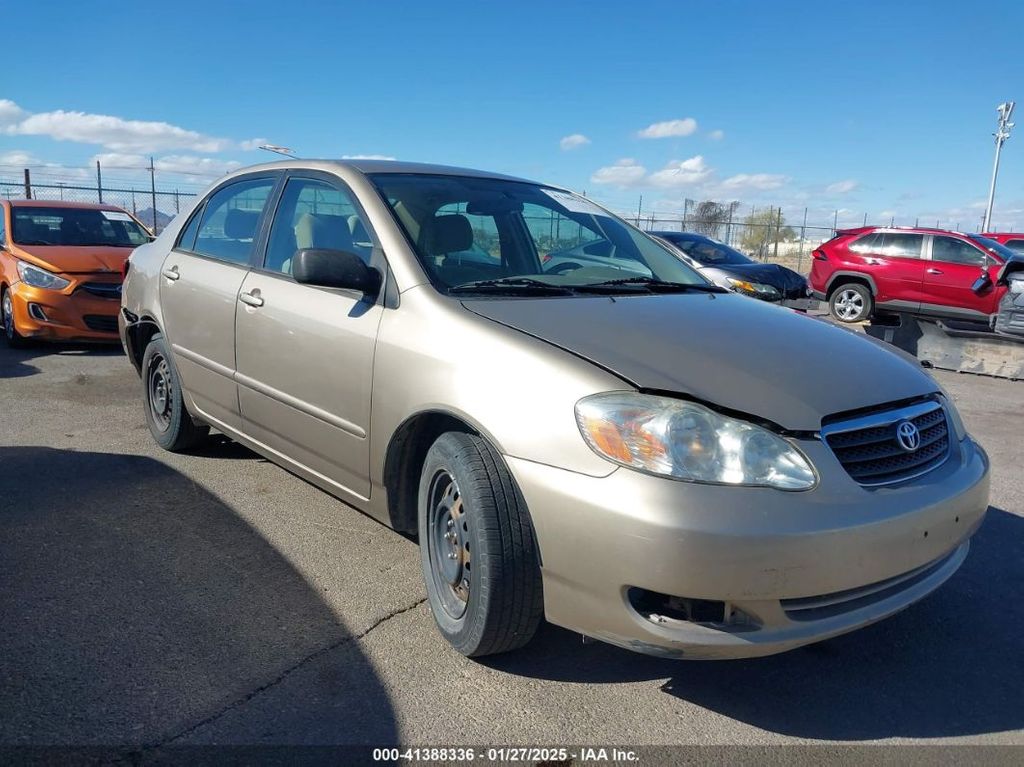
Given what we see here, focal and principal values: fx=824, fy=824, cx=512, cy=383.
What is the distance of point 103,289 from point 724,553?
7707mm

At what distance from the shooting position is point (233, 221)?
429 centimetres

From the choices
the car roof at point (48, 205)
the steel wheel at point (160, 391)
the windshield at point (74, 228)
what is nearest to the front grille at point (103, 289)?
the windshield at point (74, 228)

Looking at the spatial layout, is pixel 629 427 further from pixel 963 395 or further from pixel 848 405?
pixel 963 395

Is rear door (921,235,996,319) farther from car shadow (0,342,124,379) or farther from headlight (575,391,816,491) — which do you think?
headlight (575,391,816,491)

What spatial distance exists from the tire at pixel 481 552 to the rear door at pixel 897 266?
41.1 feet

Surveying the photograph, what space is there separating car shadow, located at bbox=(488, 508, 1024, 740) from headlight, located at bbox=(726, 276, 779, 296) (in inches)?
301

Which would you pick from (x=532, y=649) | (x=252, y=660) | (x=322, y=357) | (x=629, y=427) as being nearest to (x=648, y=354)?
(x=629, y=427)

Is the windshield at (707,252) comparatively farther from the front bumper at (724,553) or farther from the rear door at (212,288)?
the front bumper at (724,553)

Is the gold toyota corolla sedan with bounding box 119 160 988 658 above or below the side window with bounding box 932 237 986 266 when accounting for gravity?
below

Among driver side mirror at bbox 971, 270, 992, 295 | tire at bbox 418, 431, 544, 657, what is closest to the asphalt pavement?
tire at bbox 418, 431, 544, 657

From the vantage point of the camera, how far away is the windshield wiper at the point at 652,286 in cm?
330

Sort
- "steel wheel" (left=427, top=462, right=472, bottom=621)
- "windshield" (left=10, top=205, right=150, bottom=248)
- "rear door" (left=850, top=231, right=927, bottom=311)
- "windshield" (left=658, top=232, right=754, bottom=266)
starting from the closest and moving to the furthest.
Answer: "steel wheel" (left=427, top=462, right=472, bottom=621) < "windshield" (left=10, top=205, right=150, bottom=248) < "windshield" (left=658, top=232, right=754, bottom=266) < "rear door" (left=850, top=231, right=927, bottom=311)

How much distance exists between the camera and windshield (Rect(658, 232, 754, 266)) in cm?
1249

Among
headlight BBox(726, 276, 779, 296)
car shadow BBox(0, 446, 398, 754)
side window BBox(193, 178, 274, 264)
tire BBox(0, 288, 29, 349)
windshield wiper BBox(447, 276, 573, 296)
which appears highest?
side window BBox(193, 178, 274, 264)
